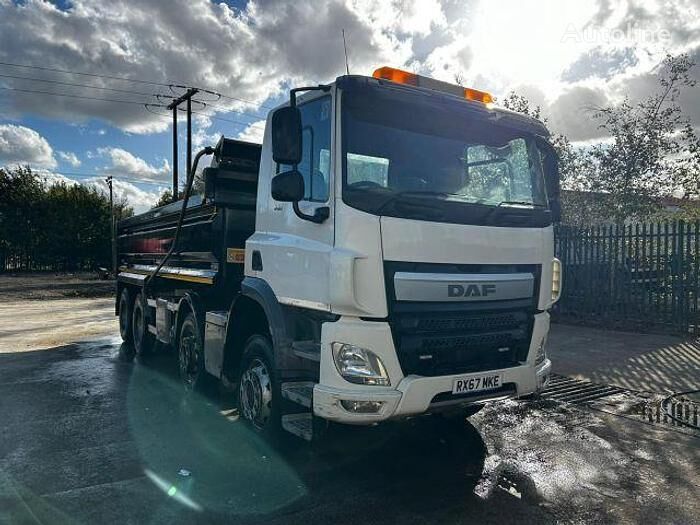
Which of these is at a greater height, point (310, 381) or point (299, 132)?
point (299, 132)

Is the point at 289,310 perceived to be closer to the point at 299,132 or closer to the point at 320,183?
the point at 320,183

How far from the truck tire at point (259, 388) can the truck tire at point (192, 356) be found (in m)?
1.20

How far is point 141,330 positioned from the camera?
8.77 metres

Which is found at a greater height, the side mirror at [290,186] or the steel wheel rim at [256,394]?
the side mirror at [290,186]

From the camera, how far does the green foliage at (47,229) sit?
4003 centimetres

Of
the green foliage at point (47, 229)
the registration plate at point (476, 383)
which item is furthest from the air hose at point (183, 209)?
the green foliage at point (47, 229)

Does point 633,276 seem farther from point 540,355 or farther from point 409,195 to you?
point 409,195

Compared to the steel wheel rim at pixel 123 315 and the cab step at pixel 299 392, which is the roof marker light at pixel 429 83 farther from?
the steel wheel rim at pixel 123 315

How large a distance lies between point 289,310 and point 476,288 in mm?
1422

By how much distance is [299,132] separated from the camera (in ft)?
12.3

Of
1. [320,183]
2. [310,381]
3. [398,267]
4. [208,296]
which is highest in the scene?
[320,183]

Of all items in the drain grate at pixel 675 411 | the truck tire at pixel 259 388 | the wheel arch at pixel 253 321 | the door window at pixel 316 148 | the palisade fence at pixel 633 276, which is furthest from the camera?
the palisade fence at pixel 633 276

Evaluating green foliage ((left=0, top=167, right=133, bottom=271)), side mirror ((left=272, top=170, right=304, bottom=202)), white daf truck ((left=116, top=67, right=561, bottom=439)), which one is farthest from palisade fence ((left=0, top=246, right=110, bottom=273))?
side mirror ((left=272, top=170, right=304, bottom=202))

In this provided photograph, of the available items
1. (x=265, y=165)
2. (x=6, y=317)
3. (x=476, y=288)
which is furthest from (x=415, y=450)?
(x=6, y=317)
